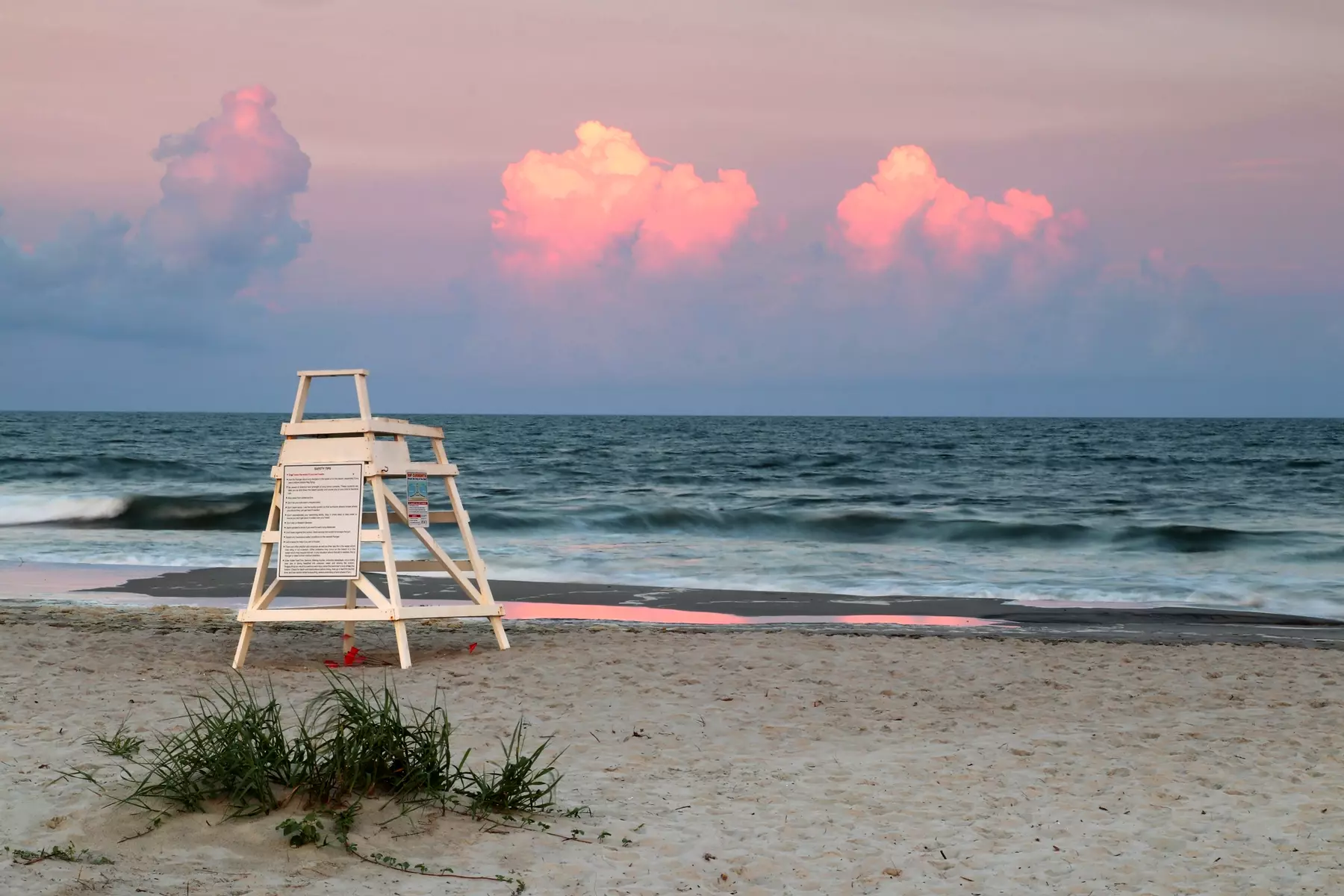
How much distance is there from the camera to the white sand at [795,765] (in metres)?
3.93

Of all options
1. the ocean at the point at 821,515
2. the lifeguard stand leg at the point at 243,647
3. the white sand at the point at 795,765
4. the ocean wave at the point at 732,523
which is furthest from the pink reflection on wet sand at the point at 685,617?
the ocean wave at the point at 732,523

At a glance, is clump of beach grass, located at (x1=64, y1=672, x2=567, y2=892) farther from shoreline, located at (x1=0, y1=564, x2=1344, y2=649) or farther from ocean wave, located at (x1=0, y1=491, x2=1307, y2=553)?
ocean wave, located at (x1=0, y1=491, x2=1307, y2=553)

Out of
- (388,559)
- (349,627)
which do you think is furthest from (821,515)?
(388,559)

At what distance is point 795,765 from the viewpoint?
5371 millimetres

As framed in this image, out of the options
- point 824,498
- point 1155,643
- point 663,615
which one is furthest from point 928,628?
point 824,498

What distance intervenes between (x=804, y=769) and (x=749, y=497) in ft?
80.5

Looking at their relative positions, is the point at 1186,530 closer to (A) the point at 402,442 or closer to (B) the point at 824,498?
(B) the point at 824,498

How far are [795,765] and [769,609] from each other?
22.8 feet

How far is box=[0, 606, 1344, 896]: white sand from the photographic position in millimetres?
3926

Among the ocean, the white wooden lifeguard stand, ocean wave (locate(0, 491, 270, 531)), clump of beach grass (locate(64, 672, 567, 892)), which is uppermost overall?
the white wooden lifeguard stand

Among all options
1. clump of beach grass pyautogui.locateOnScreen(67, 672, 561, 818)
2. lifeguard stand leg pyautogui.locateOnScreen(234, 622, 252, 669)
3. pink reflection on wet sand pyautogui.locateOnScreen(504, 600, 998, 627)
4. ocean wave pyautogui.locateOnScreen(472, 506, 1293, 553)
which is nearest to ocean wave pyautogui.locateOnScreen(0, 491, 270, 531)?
ocean wave pyautogui.locateOnScreen(472, 506, 1293, 553)

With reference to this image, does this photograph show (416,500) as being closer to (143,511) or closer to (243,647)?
(243,647)

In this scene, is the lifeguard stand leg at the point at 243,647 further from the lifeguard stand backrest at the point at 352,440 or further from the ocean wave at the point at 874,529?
the ocean wave at the point at 874,529

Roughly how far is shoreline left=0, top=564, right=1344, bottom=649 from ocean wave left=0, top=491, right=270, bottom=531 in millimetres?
9726
